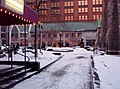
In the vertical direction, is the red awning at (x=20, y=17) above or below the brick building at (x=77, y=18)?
below

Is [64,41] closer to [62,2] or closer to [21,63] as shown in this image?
[62,2]

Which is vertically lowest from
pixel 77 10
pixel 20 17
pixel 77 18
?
pixel 20 17

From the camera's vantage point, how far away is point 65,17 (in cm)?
12712

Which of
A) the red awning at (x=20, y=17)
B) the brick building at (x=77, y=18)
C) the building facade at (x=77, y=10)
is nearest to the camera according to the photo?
the red awning at (x=20, y=17)

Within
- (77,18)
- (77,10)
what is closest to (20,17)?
(77,18)

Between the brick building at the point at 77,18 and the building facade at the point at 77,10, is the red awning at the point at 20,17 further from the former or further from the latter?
the building facade at the point at 77,10

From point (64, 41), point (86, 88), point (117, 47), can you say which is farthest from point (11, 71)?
point (64, 41)

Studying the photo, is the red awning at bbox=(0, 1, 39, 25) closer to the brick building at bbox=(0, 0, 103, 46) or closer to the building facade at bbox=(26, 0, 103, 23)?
the brick building at bbox=(0, 0, 103, 46)

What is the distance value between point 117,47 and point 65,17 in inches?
3479

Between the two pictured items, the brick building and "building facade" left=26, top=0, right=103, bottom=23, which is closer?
the brick building

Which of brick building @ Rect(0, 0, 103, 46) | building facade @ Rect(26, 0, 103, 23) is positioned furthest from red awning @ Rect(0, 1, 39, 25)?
building facade @ Rect(26, 0, 103, 23)

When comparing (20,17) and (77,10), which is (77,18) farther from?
(20,17)

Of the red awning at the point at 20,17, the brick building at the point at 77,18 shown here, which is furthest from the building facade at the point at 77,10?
the red awning at the point at 20,17

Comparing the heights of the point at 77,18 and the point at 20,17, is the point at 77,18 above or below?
above
